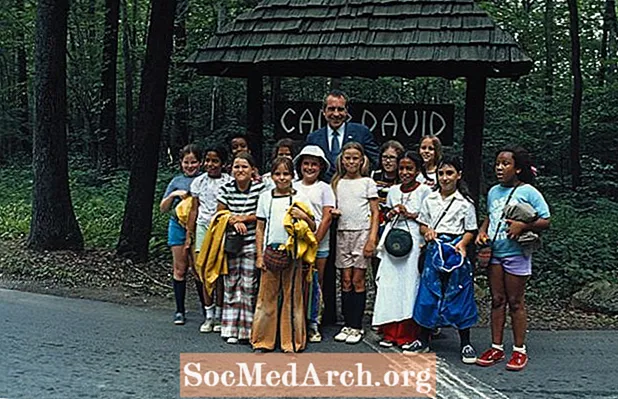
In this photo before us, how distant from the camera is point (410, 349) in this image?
617 centimetres

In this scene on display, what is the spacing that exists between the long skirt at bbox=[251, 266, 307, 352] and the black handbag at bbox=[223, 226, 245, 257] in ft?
1.22

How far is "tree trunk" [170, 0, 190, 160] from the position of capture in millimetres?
19194

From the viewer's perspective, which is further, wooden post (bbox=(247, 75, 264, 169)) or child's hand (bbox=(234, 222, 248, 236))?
wooden post (bbox=(247, 75, 264, 169))

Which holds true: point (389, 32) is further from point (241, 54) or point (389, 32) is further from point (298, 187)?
point (298, 187)

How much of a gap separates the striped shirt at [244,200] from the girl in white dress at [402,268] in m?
1.16

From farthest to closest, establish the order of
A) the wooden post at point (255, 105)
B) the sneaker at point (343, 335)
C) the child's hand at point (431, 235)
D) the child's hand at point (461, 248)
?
the wooden post at point (255, 105) < the sneaker at point (343, 335) < the child's hand at point (431, 235) < the child's hand at point (461, 248)

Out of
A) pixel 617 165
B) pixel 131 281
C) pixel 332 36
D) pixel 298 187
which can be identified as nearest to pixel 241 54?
pixel 332 36

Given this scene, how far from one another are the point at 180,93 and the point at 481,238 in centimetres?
1573

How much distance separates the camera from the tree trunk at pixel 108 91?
19248 mm

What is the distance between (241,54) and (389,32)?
167cm

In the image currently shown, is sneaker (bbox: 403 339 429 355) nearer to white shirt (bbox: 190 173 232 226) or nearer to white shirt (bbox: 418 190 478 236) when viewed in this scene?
white shirt (bbox: 418 190 478 236)

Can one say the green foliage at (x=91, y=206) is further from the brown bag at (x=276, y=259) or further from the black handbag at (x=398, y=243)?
the black handbag at (x=398, y=243)

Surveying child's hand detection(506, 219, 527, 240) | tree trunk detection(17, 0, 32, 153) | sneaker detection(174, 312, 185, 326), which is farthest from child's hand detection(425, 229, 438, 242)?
tree trunk detection(17, 0, 32, 153)

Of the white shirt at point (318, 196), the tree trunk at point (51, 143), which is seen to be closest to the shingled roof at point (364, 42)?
the white shirt at point (318, 196)
